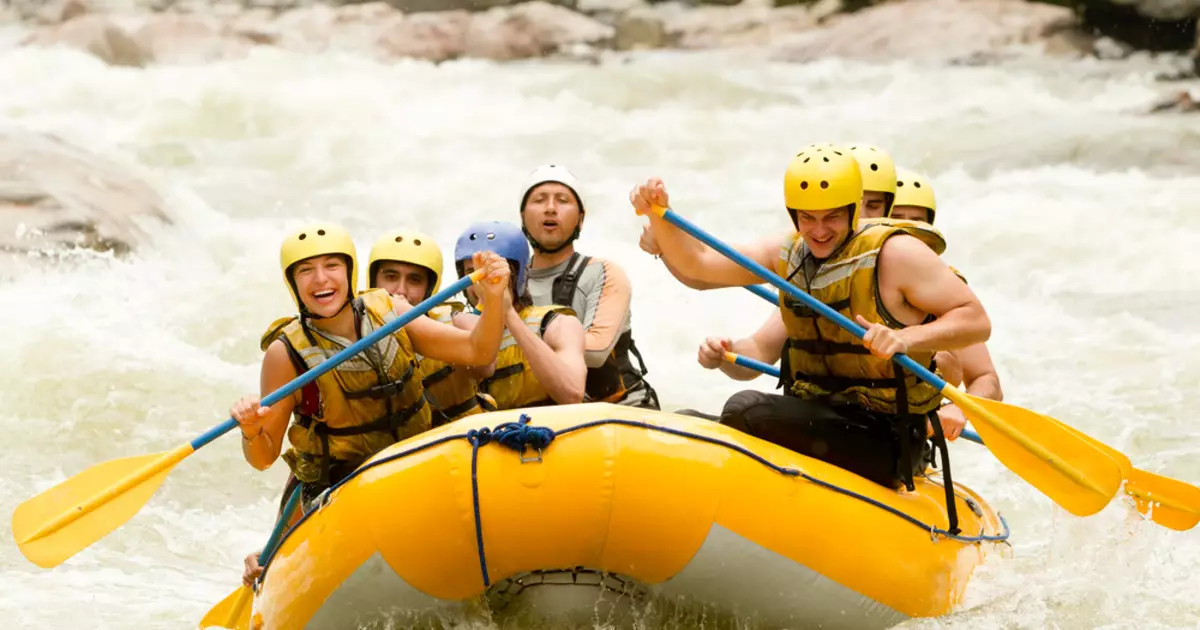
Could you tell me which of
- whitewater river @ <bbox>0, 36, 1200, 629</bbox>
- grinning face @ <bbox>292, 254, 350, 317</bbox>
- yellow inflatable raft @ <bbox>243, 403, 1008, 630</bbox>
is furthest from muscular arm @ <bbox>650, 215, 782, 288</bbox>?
whitewater river @ <bbox>0, 36, 1200, 629</bbox>

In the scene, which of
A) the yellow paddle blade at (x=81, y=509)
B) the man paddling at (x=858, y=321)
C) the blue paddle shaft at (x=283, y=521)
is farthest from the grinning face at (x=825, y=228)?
the yellow paddle blade at (x=81, y=509)

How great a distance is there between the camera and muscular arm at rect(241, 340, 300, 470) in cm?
386

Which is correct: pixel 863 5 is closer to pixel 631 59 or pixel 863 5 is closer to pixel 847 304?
pixel 631 59

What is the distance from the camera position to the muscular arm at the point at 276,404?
3.86 metres

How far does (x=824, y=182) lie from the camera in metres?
3.70

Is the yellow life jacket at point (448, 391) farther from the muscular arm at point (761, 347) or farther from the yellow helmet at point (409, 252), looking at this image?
the muscular arm at point (761, 347)

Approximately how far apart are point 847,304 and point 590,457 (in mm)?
855

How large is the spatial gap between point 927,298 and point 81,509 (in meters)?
2.30

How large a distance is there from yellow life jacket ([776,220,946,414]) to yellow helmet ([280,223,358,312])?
3.82ft

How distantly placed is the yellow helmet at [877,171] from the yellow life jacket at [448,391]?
1.27 m

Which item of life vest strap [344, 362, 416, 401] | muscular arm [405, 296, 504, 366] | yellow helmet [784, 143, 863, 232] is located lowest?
life vest strap [344, 362, 416, 401]

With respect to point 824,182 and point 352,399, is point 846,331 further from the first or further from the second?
point 352,399

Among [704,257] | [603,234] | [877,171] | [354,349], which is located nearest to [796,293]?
[704,257]

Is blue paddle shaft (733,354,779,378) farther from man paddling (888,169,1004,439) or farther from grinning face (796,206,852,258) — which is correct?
grinning face (796,206,852,258)
